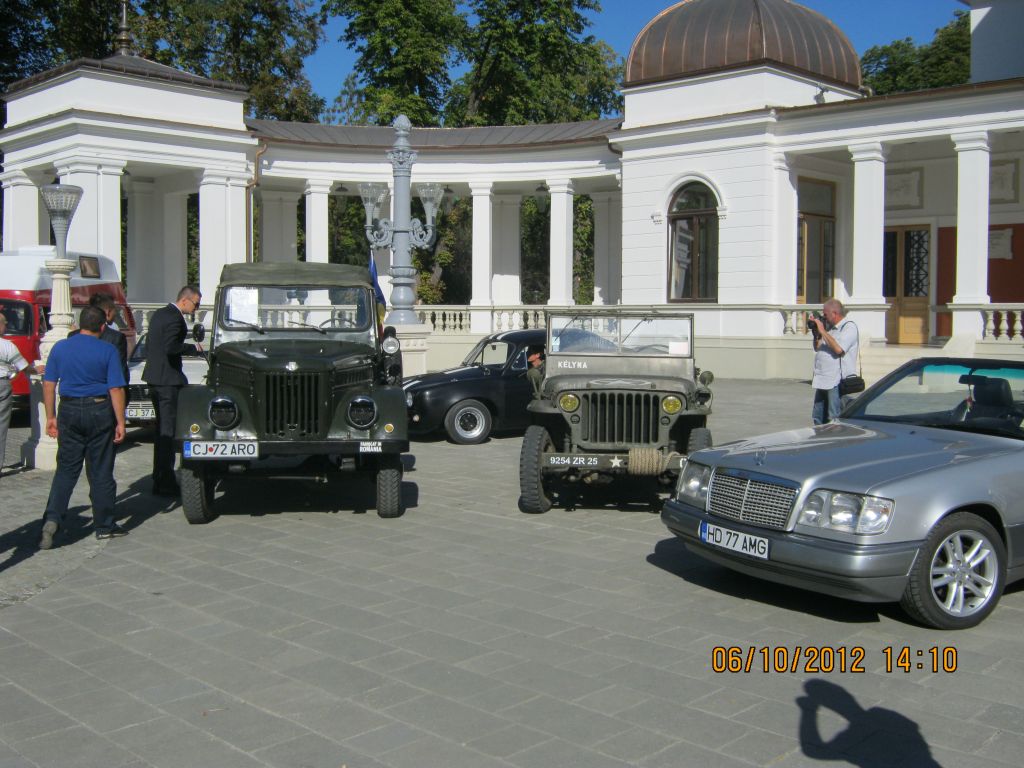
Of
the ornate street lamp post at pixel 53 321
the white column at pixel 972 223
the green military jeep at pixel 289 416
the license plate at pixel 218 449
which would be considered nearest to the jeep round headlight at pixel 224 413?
the green military jeep at pixel 289 416

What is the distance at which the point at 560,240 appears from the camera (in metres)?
30.2

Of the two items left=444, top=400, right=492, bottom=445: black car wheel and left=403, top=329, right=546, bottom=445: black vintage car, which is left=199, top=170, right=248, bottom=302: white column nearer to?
left=403, top=329, right=546, bottom=445: black vintage car

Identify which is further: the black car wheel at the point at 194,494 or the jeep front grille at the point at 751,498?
the black car wheel at the point at 194,494

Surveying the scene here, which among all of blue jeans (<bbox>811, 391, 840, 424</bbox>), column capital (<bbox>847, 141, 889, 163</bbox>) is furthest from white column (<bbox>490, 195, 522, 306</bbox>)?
blue jeans (<bbox>811, 391, 840, 424</bbox>)

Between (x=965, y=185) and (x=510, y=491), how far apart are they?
15953 mm

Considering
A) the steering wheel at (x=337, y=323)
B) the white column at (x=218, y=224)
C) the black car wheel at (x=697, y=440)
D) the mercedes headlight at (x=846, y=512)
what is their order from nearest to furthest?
the mercedes headlight at (x=846, y=512) → the black car wheel at (x=697, y=440) → the steering wheel at (x=337, y=323) → the white column at (x=218, y=224)

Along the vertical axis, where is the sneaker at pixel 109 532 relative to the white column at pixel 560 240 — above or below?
below

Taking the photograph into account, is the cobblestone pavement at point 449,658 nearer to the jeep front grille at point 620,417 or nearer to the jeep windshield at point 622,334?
the jeep front grille at point 620,417

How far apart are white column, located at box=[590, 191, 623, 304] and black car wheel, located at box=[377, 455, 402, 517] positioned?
22.3m

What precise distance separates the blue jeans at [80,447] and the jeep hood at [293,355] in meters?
1.18

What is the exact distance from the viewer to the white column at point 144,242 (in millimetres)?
30438

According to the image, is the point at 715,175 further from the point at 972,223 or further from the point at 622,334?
the point at 622,334

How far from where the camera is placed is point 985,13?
26.1 metres

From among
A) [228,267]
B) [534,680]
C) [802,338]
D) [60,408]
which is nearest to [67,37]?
[802,338]
